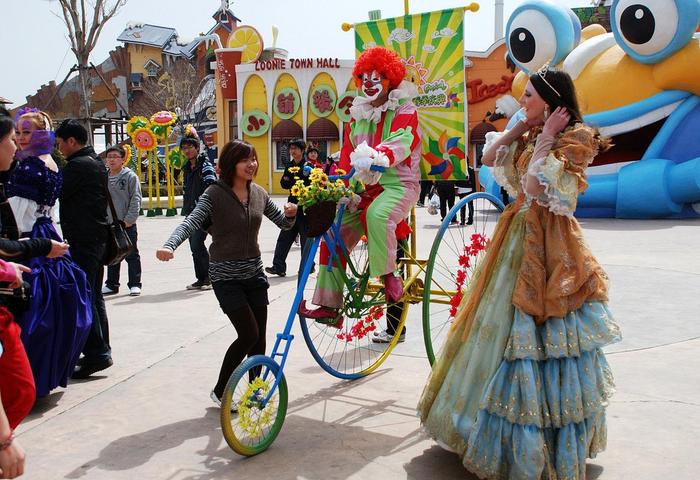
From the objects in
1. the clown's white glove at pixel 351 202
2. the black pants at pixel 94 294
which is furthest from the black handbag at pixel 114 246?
the clown's white glove at pixel 351 202

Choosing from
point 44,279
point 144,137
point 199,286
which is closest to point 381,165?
point 44,279

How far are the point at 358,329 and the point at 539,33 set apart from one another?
13.2 meters

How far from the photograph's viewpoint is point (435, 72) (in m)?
5.16

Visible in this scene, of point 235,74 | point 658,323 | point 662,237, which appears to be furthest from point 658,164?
point 235,74

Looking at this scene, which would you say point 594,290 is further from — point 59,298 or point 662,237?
point 662,237

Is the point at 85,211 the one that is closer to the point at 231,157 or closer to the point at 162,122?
the point at 231,157

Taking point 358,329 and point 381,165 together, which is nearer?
point 381,165

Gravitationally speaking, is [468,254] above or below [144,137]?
below

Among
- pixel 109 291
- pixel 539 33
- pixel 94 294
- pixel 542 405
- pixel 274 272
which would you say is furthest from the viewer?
pixel 539 33

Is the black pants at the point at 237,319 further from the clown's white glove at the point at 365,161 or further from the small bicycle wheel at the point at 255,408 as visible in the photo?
the clown's white glove at the point at 365,161

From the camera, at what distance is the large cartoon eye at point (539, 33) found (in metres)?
16.0

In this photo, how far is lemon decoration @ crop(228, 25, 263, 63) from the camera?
114 feet

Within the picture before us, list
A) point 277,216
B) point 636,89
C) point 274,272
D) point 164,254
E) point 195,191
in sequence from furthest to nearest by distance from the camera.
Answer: point 636,89
point 274,272
point 195,191
point 277,216
point 164,254

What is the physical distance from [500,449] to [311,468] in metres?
0.93
